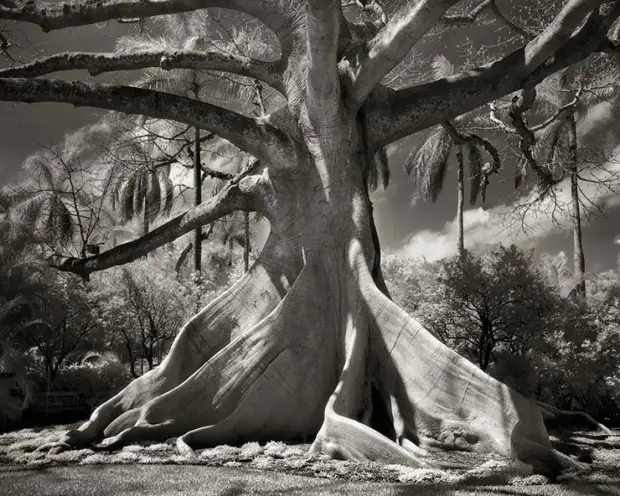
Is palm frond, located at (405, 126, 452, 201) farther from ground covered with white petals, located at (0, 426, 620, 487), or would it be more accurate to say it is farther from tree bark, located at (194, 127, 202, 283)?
ground covered with white petals, located at (0, 426, 620, 487)

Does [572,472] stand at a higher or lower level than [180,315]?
lower

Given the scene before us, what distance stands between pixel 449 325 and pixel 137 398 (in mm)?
8593

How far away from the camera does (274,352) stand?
7.91 meters

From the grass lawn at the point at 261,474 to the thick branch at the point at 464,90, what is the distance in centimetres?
492

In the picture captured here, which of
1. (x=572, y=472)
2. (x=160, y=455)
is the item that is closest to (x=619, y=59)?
(x=572, y=472)

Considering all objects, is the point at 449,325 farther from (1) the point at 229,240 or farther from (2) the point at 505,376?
(1) the point at 229,240

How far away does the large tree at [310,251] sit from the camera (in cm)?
711

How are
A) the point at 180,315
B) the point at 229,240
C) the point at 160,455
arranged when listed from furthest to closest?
1. the point at 229,240
2. the point at 180,315
3. the point at 160,455

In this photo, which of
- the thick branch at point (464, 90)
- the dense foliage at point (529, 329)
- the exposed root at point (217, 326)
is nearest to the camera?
the exposed root at point (217, 326)

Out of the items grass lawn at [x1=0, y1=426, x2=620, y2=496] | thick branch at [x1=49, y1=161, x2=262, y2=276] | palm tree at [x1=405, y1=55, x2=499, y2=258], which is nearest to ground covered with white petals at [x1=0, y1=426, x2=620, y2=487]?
grass lawn at [x1=0, y1=426, x2=620, y2=496]

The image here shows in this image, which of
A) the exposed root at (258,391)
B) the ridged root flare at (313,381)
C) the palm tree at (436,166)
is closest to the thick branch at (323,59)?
the ridged root flare at (313,381)

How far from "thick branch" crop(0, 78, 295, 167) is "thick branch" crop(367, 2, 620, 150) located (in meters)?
1.66

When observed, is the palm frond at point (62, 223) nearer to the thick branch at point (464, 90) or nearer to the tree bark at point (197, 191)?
the thick branch at point (464, 90)

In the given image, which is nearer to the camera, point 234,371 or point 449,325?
point 234,371
